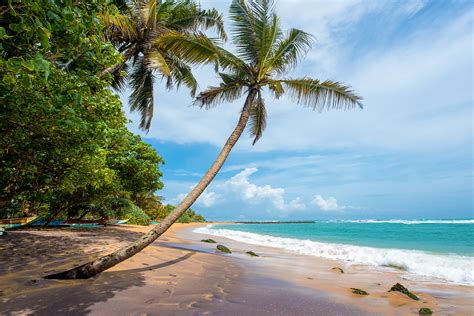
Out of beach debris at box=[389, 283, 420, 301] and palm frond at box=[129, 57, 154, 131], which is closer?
beach debris at box=[389, 283, 420, 301]

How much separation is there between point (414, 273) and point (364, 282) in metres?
3.23

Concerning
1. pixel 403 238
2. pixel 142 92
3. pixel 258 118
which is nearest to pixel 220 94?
pixel 258 118

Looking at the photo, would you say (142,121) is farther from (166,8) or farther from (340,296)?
(340,296)

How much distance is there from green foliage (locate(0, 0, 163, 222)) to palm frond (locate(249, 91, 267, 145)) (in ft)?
16.8

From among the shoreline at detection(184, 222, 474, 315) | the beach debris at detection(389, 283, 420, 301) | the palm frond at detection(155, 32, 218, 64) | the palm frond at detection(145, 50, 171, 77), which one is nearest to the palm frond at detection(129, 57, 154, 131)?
the palm frond at detection(145, 50, 171, 77)

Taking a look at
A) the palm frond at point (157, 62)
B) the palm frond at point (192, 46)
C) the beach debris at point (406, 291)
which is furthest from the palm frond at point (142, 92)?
the beach debris at point (406, 291)

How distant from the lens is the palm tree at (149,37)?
10648mm

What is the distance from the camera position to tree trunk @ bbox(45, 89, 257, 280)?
5.22 meters

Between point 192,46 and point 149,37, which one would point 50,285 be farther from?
point 149,37

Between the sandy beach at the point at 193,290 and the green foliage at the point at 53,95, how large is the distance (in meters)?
2.03

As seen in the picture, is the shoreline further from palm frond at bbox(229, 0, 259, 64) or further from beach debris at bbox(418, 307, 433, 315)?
palm frond at bbox(229, 0, 259, 64)

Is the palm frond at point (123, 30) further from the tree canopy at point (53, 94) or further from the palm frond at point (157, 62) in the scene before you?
the tree canopy at point (53, 94)

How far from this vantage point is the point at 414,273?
30.5 feet

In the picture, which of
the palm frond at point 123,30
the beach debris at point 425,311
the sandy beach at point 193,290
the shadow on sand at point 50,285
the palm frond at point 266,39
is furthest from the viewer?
the palm frond at point 123,30
